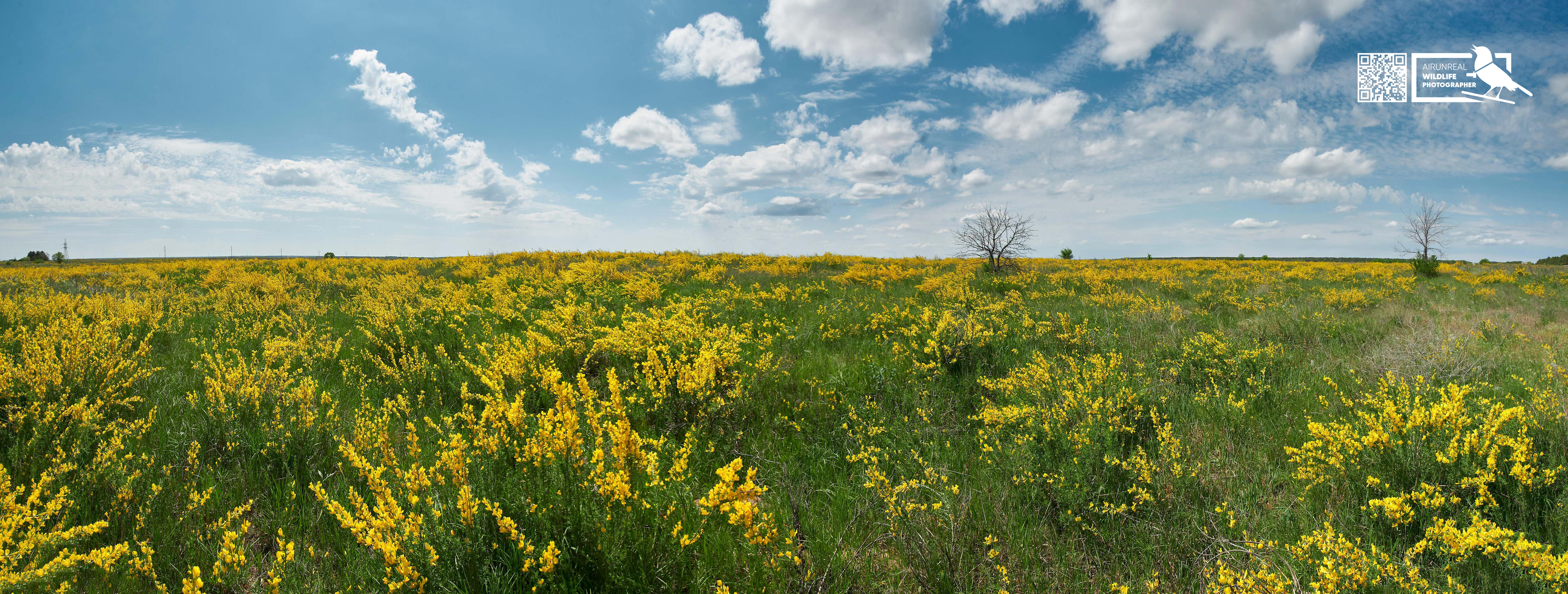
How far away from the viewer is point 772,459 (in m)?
3.52

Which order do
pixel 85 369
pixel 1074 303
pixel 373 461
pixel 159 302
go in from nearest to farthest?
1. pixel 373 461
2. pixel 85 369
3. pixel 159 302
4. pixel 1074 303

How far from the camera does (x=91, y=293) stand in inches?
393

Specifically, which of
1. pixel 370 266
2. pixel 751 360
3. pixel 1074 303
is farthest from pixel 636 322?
pixel 370 266

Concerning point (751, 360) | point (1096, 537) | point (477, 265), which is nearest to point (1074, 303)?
point (751, 360)

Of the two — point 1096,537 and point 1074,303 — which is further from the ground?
point 1074,303

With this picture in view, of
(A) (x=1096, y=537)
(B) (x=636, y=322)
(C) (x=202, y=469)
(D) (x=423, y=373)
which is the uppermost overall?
(B) (x=636, y=322)

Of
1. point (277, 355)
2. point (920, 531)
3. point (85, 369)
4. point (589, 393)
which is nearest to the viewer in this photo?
point (920, 531)

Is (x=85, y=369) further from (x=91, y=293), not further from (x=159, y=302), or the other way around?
(x=91, y=293)

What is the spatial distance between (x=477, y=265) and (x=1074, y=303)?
16.2 metres

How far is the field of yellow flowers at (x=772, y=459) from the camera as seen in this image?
7.27ft

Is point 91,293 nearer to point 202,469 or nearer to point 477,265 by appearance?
point 477,265

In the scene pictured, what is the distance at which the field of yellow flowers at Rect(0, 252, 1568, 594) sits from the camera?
7.27 ft

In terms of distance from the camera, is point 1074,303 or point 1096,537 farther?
point 1074,303

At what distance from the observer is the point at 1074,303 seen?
9406mm
